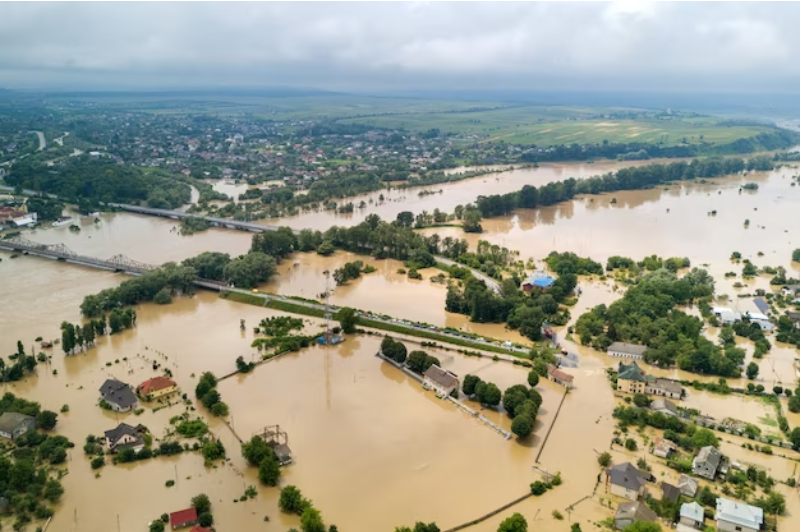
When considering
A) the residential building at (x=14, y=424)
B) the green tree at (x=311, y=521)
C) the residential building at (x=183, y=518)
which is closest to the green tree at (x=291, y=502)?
the green tree at (x=311, y=521)

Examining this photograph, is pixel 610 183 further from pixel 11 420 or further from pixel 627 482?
pixel 11 420

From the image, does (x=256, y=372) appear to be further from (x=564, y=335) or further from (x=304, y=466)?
(x=564, y=335)

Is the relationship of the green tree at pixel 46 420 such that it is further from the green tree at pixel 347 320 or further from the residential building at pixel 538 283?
the residential building at pixel 538 283

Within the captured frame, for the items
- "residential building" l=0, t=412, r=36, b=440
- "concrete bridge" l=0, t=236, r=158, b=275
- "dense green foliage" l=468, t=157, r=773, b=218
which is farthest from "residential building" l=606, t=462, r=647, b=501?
"dense green foliage" l=468, t=157, r=773, b=218

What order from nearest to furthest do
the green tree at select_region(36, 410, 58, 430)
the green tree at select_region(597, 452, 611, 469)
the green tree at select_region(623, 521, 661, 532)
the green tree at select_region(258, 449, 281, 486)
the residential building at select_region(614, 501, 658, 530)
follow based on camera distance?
1. the green tree at select_region(623, 521, 661, 532)
2. the residential building at select_region(614, 501, 658, 530)
3. the green tree at select_region(258, 449, 281, 486)
4. the green tree at select_region(597, 452, 611, 469)
5. the green tree at select_region(36, 410, 58, 430)

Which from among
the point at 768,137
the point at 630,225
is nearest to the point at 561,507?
the point at 630,225

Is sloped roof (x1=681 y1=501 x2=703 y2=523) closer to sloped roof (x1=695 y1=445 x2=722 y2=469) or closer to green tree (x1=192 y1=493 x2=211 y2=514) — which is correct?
sloped roof (x1=695 y1=445 x2=722 y2=469)
